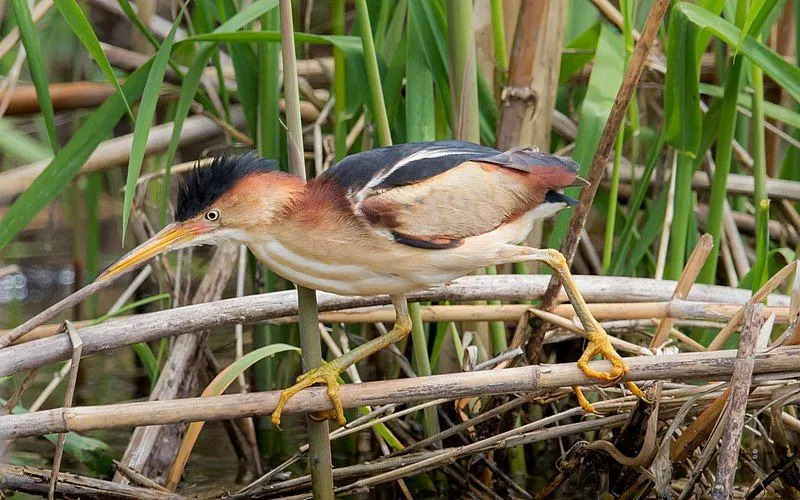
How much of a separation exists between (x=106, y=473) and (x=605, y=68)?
1738 mm

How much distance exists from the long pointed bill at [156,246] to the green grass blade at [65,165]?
457 millimetres

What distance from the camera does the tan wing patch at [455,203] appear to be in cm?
208

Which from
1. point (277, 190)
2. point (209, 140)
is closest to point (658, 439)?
point (277, 190)

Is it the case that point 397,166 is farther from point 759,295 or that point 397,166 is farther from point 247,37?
point 759,295

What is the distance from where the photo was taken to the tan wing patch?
208 centimetres

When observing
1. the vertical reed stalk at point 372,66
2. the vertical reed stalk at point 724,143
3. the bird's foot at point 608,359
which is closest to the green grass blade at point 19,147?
the vertical reed stalk at point 372,66

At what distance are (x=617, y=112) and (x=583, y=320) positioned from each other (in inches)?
17.8

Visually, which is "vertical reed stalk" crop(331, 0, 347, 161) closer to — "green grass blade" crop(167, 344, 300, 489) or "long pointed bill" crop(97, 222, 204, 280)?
"green grass blade" crop(167, 344, 300, 489)

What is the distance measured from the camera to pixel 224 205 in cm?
201

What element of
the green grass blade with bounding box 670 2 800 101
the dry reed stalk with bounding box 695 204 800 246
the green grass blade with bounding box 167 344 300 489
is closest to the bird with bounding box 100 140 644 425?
the green grass blade with bounding box 167 344 300 489

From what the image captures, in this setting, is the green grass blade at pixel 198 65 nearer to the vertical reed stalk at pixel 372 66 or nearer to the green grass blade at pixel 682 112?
the vertical reed stalk at pixel 372 66

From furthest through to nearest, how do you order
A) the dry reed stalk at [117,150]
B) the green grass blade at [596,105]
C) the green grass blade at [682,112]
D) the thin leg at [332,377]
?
the dry reed stalk at [117,150]
the green grass blade at [596,105]
the green grass blade at [682,112]
the thin leg at [332,377]

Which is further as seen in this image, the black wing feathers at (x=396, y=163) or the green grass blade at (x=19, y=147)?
the green grass blade at (x=19, y=147)

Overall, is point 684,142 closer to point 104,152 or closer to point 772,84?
point 772,84
